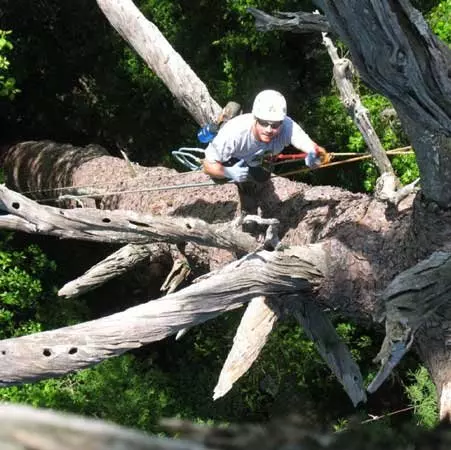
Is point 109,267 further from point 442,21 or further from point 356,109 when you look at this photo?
point 442,21

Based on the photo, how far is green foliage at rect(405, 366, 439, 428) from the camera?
14.8 ft

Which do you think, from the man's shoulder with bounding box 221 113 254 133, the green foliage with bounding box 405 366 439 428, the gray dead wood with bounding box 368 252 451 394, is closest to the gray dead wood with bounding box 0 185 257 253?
the man's shoulder with bounding box 221 113 254 133

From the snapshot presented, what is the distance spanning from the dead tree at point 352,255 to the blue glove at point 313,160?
22cm

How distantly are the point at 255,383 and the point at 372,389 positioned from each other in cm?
276

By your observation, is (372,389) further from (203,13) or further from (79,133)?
(79,133)

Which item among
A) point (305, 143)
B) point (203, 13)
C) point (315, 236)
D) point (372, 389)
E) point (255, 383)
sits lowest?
point (255, 383)

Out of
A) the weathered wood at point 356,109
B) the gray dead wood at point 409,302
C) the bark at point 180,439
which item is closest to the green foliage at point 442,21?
the weathered wood at point 356,109

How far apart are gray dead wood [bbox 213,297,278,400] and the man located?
660mm

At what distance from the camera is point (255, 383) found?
5305mm

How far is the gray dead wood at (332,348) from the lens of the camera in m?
3.57

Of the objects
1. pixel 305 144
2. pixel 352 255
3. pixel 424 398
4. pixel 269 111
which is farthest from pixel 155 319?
pixel 424 398

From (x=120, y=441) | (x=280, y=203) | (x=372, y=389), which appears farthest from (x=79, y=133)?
(x=120, y=441)

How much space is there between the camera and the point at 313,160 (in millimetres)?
3568

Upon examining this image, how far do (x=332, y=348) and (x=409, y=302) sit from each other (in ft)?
3.26
